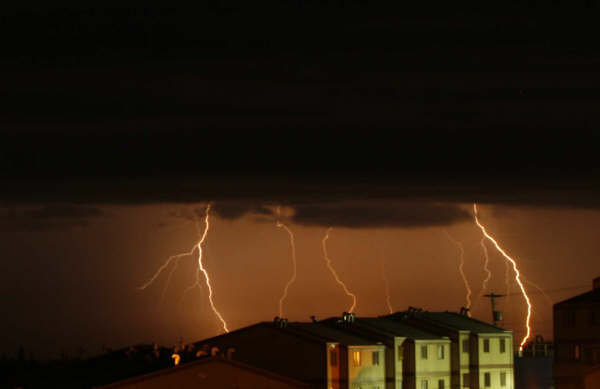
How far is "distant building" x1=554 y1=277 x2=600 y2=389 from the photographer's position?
259 ft

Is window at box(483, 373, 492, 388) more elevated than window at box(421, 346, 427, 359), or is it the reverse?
window at box(421, 346, 427, 359)

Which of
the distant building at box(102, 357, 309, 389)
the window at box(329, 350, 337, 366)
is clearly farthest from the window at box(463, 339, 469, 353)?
the distant building at box(102, 357, 309, 389)

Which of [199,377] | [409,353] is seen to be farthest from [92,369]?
[409,353]

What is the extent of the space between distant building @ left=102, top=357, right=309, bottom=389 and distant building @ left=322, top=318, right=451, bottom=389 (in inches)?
841

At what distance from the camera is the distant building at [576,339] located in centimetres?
7906

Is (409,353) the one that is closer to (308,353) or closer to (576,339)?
(308,353)

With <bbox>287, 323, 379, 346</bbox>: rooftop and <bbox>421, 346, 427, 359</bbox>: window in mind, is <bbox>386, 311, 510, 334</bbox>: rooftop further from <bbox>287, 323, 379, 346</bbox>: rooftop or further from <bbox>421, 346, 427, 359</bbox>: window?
<bbox>287, 323, 379, 346</bbox>: rooftop

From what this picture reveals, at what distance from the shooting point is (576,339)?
262ft

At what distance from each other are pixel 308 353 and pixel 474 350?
1224 centimetres

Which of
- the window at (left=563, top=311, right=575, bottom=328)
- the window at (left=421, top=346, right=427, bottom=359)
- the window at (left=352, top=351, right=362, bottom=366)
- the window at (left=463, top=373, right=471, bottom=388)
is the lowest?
the window at (left=463, top=373, right=471, bottom=388)

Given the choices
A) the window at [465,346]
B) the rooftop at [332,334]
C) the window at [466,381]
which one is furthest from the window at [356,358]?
the window at [466,381]

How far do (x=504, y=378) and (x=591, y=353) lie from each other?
5.95 meters

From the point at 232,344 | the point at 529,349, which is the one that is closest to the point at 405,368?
the point at 232,344

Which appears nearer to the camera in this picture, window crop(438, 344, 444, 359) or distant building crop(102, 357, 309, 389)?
distant building crop(102, 357, 309, 389)
